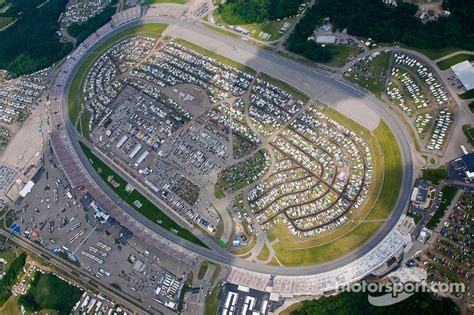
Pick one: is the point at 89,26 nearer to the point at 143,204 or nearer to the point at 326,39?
the point at 143,204

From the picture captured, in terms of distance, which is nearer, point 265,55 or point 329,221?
point 329,221

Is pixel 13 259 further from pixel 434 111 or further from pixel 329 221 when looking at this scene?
pixel 434 111

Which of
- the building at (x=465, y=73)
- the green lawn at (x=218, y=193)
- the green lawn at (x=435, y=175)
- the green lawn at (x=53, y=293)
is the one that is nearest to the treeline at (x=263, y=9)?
the building at (x=465, y=73)

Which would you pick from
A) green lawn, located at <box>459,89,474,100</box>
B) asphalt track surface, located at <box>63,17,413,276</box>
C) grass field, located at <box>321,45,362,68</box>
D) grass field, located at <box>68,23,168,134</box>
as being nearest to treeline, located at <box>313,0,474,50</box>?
grass field, located at <box>321,45,362,68</box>

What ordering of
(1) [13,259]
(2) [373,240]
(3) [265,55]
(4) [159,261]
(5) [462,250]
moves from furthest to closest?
(3) [265,55] → (1) [13,259] → (4) [159,261] → (2) [373,240] → (5) [462,250]

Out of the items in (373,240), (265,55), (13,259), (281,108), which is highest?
(265,55)

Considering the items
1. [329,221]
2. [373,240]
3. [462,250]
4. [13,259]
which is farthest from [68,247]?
[462,250]

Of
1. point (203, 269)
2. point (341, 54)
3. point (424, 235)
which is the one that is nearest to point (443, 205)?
point (424, 235)

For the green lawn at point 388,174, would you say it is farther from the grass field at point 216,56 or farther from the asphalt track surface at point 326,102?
the grass field at point 216,56

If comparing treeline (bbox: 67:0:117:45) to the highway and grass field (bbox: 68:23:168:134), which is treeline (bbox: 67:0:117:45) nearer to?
grass field (bbox: 68:23:168:134)
